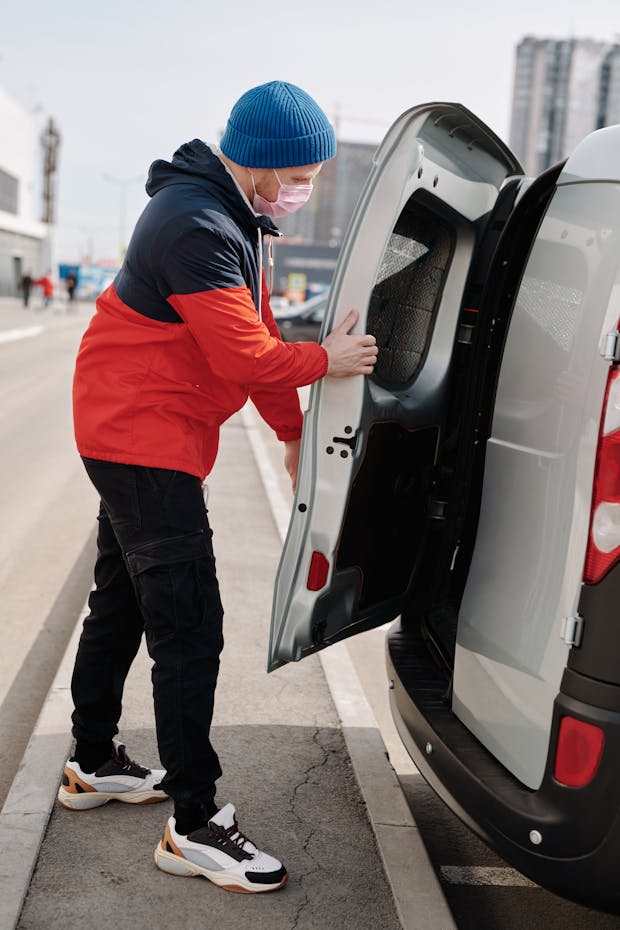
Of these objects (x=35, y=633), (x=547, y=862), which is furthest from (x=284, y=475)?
(x=547, y=862)

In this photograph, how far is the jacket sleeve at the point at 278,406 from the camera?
10.4 feet

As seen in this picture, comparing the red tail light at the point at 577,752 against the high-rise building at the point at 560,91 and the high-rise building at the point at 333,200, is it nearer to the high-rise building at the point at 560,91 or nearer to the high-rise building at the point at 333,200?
the high-rise building at the point at 333,200

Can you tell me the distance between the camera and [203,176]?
9.11 feet

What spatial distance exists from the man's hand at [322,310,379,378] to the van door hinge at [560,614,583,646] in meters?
0.85

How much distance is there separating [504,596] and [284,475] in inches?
297

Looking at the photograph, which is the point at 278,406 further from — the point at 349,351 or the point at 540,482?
the point at 540,482

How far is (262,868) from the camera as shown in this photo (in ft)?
9.62

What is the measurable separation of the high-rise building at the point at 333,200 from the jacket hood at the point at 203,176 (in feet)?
404

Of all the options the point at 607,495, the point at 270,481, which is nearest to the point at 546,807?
the point at 607,495

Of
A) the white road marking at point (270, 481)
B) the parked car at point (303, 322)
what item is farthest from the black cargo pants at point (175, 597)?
the parked car at point (303, 322)

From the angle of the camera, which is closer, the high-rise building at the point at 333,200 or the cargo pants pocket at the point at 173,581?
the cargo pants pocket at the point at 173,581

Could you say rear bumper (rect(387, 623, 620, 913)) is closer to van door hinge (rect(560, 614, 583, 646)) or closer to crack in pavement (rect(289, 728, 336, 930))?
van door hinge (rect(560, 614, 583, 646))

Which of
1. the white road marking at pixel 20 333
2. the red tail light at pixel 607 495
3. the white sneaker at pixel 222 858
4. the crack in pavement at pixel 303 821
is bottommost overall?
the white road marking at pixel 20 333

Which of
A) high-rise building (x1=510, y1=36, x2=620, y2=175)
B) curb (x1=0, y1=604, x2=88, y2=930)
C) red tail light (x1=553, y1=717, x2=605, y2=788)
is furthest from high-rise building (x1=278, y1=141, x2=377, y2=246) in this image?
red tail light (x1=553, y1=717, x2=605, y2=788)
